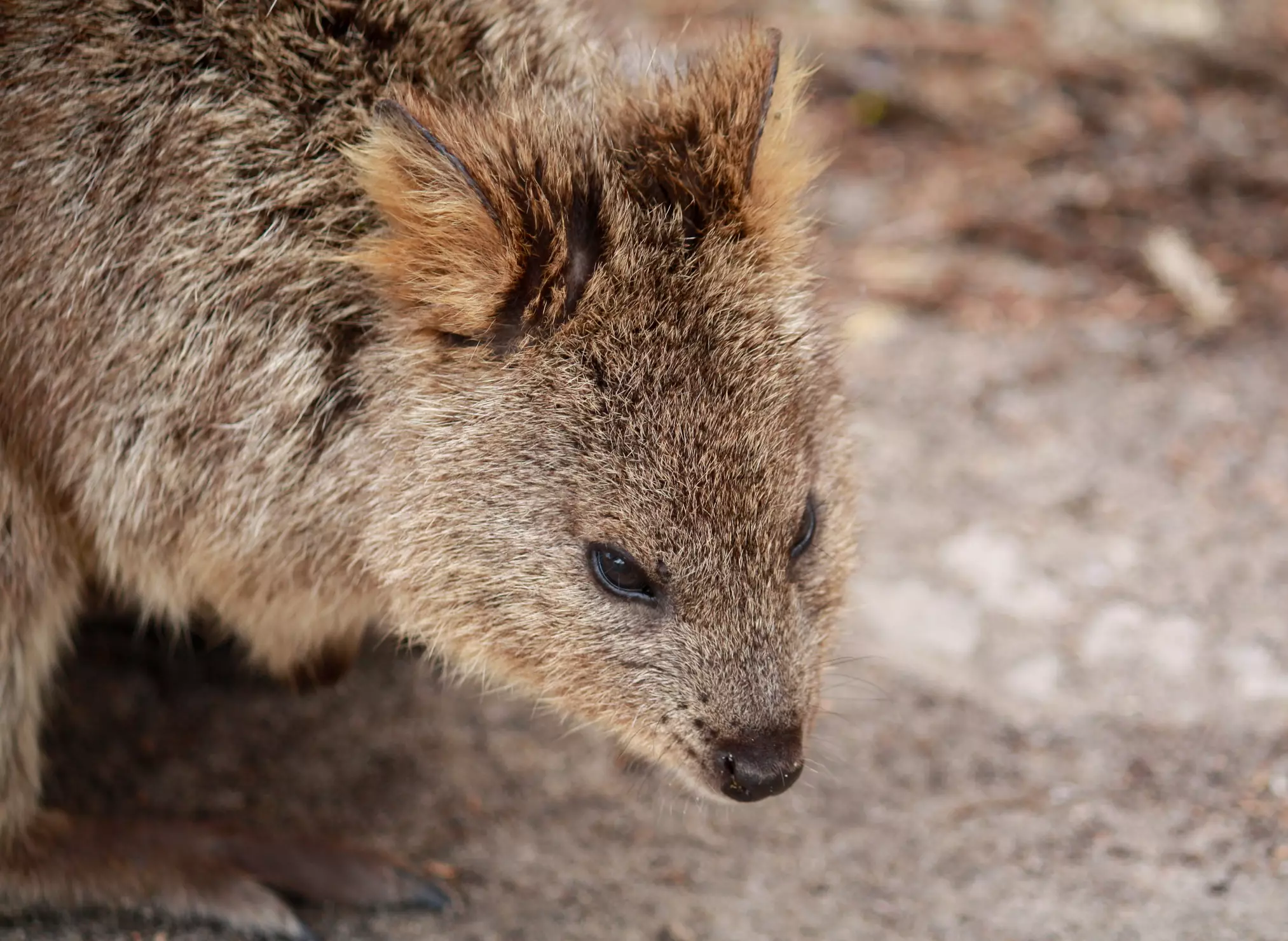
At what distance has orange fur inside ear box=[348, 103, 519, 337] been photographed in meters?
3.46

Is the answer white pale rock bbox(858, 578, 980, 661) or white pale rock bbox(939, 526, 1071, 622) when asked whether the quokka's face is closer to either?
white pale rock bbox(858, 578, 980, 661)

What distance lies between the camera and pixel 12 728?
4172mm

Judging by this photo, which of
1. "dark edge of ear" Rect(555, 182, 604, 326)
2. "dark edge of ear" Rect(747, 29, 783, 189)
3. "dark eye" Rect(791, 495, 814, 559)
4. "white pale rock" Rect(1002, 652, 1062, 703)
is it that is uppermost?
"dark edge of ear" Rect(747, 29, 783, 189)

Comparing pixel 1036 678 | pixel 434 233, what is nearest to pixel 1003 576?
pixel 1036 678

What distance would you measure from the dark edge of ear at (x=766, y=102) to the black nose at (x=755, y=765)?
157 cm

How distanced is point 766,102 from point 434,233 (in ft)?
3.48

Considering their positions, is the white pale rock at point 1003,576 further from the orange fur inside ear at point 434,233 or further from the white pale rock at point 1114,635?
the orange fur inside ear at point 434,233

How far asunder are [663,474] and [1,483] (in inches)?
79.3

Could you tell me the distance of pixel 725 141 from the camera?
3766mm

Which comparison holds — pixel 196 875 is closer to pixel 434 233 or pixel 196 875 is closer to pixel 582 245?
pixel 434 233

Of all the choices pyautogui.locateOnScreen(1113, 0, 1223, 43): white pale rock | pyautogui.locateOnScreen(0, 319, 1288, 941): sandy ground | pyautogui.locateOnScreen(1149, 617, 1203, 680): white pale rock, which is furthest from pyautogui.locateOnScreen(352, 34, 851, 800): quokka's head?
pyautogui.locateOnScreen(1113, 0, 1223, 43): white pale rock

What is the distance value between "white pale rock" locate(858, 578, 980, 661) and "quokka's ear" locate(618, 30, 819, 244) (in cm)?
217

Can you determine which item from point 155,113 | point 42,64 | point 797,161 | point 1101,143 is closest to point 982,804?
point 797,161

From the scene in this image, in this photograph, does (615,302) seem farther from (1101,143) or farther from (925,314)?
(1101,143)
